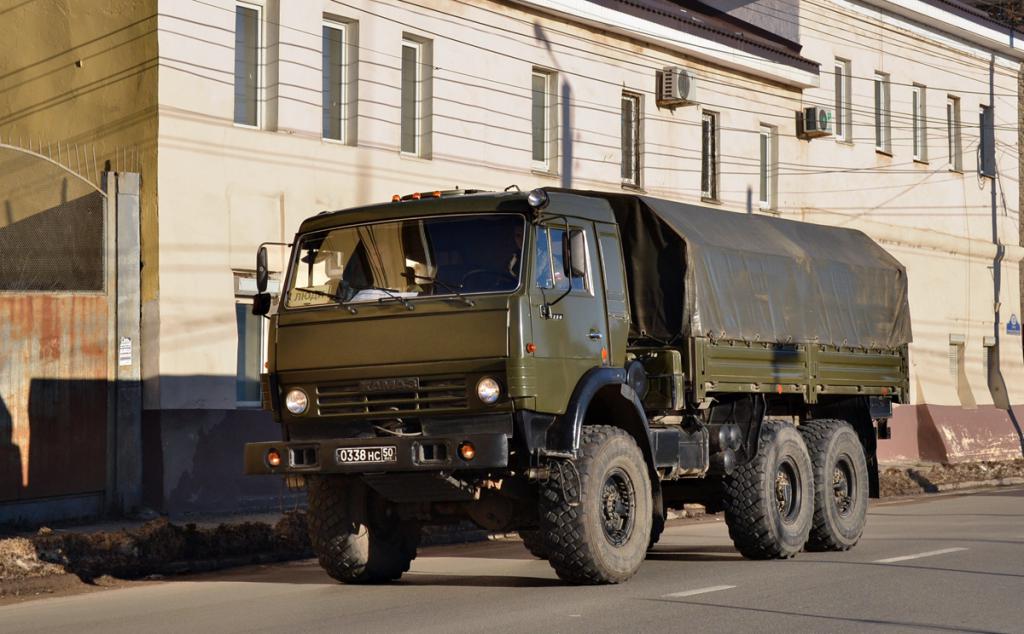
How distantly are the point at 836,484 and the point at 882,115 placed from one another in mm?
18837

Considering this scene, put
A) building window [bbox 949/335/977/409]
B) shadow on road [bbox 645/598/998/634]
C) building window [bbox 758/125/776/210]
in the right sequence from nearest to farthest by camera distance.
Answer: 1. shadow on road [bbox 645/598/998/634]
2. building window [bbox 758/125/776/210]
3. building window [bbox 949/335/977/409]

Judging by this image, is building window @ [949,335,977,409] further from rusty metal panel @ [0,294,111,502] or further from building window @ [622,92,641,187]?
rusty metal panel @ [0,294,111,502]

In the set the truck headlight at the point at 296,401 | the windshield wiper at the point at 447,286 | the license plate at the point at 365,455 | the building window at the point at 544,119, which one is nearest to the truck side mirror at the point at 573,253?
the windshield wiper at the point at 447,286

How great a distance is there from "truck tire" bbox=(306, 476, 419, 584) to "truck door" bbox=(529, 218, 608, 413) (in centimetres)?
190

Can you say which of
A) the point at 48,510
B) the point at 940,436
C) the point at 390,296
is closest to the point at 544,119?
the point at 48,510

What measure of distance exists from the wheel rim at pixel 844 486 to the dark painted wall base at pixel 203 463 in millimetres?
5877

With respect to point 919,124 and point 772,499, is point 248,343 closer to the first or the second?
point 772,499

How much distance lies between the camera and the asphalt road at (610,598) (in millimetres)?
9828

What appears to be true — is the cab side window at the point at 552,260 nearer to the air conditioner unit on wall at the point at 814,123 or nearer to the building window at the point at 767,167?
the building window at the point at 767,167

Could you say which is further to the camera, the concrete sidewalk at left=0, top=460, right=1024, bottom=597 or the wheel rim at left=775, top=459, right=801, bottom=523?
the wheel rim at left=775, top=459, right=801, bottom=523

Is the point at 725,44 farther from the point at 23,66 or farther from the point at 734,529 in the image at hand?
the point at 734,529

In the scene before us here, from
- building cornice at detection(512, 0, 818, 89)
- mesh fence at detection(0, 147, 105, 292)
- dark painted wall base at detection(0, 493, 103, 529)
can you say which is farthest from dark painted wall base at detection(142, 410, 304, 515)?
building cornice at detection(512, 0, 818, 89)

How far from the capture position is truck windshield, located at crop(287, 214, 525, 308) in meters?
11.6

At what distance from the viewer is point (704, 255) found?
13742 mm
